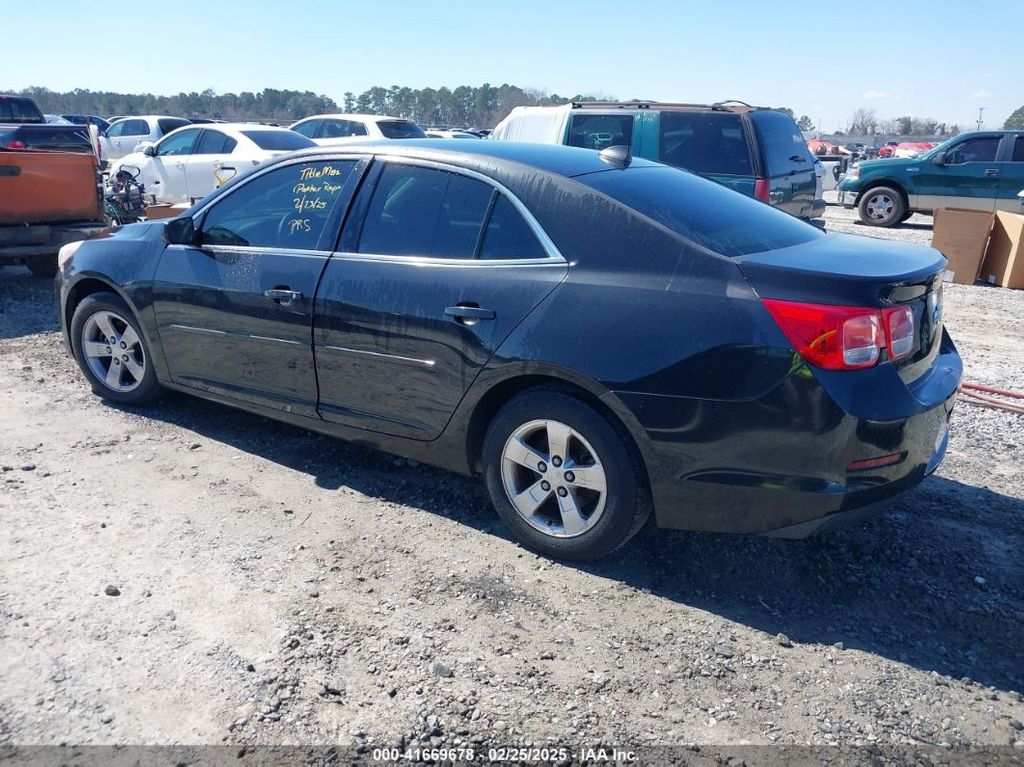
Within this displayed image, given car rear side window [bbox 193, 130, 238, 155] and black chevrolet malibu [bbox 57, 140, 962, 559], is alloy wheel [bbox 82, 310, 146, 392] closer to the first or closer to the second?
black chevrolet malibu [bbox 57, 140, 962, 559]

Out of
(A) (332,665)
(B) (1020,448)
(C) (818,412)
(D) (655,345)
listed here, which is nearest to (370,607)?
(A) (332,665)

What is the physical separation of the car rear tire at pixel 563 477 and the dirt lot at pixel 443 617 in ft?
0.53

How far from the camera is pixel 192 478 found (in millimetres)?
4406

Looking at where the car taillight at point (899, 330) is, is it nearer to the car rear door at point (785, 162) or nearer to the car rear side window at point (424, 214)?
the car rear side window at point (424, 214)

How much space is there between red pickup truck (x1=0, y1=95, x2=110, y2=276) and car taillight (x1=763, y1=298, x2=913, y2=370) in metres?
8.16

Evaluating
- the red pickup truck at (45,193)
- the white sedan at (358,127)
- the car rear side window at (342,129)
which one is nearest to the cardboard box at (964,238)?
the red pickup truck at (45,193)

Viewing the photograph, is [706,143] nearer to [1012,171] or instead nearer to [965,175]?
[965,175]

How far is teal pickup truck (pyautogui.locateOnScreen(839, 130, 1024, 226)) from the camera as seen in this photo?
15.0 m

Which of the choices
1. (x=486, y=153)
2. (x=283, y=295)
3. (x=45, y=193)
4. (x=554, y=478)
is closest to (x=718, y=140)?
(x=486, y=153)

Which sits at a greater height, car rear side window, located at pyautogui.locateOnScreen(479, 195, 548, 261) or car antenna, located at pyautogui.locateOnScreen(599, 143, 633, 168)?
car antenna, located at pyautogui.locateOnScreen(599, 143, 633, 168)

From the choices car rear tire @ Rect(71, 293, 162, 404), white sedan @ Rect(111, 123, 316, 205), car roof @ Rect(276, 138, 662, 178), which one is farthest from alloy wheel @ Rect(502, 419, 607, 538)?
white sedan @ Rect(111, 123, 316, 205)

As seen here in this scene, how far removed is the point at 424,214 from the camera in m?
3.98

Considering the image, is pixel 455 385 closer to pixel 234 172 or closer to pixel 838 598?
pixel 838 598

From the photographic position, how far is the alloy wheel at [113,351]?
206 inches
